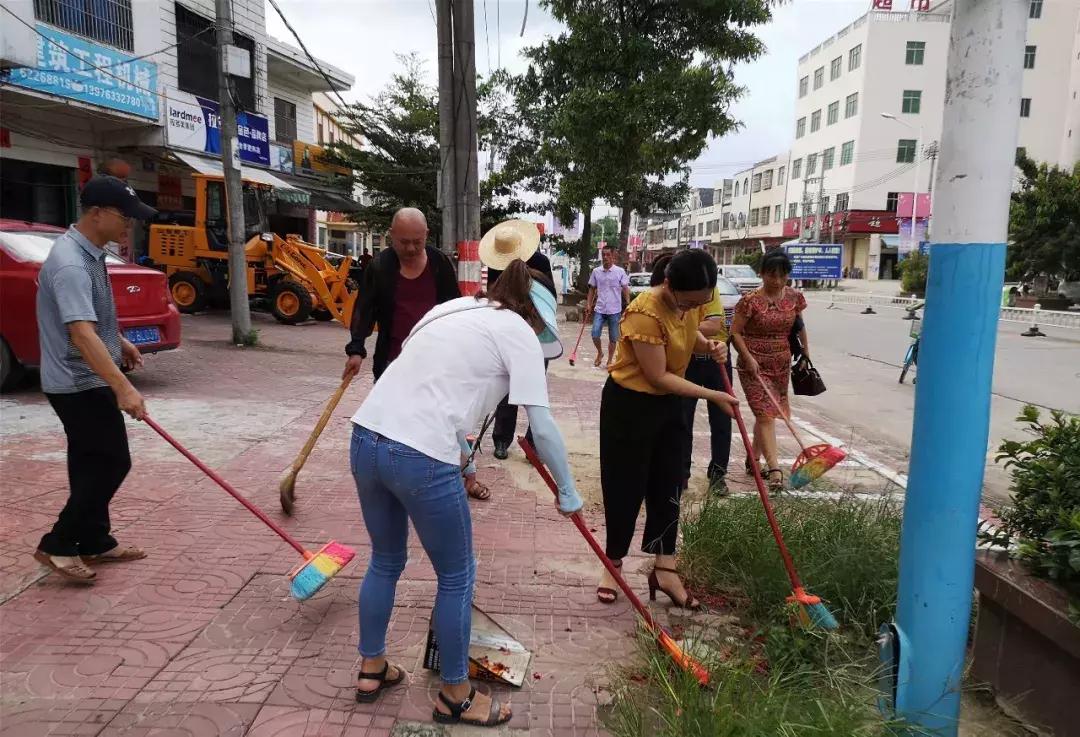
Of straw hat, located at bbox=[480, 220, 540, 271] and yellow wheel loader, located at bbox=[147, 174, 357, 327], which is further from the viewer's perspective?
yellow wheel loader, located at bbox=[147, 174, 357, 327]

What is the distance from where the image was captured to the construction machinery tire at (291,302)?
45.5ft

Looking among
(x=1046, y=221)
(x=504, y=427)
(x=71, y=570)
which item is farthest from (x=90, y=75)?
(x=1046, y=221)

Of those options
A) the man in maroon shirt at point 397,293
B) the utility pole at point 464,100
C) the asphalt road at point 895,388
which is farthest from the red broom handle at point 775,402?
the utility pole at point 464,100

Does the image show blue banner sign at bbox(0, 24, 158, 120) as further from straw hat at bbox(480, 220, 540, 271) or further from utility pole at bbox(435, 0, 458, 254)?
straw hat at bbox(480, 220, 540, 271)

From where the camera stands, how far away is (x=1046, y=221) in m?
21.1

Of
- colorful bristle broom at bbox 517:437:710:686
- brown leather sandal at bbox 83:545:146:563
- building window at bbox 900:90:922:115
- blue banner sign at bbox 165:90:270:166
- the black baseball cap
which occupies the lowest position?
brown leather sandal at bbox 83:545:146:563

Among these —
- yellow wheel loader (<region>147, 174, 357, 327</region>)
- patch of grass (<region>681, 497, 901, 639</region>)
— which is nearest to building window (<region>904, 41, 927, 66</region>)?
yellow wheel loader (<region>147, 174, 357, 327</region>)

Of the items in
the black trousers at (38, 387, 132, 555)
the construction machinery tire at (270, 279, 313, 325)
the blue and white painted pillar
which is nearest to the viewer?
the blue and white painted pillar

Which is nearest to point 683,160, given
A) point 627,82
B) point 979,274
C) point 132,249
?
point 627,82

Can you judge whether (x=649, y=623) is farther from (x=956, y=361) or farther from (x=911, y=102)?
(x=911, y=102)

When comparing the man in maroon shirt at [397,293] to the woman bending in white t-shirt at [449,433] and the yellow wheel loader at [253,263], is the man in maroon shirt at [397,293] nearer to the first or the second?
the woman bending in white t-shirt at [449,433]

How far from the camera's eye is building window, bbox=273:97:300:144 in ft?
70.3

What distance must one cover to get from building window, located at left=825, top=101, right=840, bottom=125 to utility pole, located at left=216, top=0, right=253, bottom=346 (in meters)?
45.9

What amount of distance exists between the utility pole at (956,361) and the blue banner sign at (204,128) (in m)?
15.4
